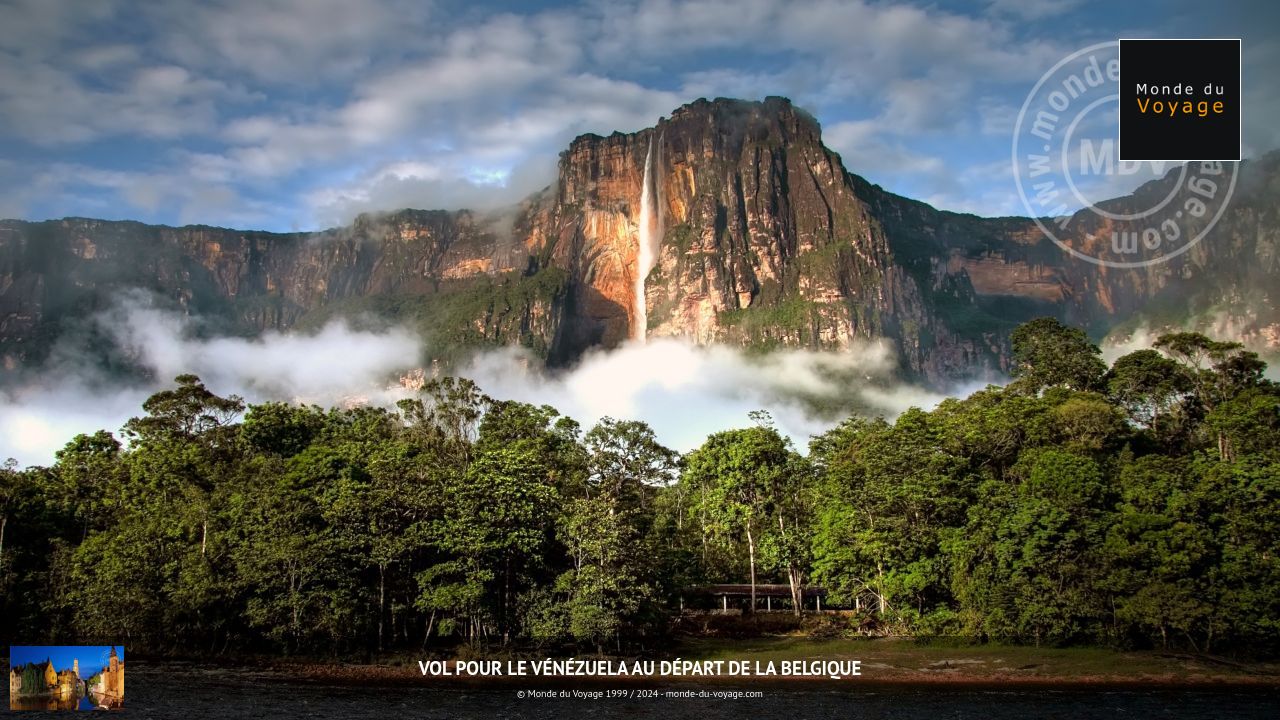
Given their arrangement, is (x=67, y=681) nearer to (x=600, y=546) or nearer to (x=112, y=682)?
(x=112, y=682)

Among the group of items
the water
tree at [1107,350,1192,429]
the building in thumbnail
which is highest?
tree at [1107,350,1192,429]

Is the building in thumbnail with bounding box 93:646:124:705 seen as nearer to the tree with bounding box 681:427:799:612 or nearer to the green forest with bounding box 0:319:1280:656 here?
Answer: the green forest with bounding box 0:319:1280:656

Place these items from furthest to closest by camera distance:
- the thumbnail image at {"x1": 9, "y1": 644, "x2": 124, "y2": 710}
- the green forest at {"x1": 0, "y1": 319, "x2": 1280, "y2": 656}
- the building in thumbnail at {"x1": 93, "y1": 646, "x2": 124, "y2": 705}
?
the green forest at {"x1": 0, "y1": 319, "x2": 1280, "y2": 656} → the building in thumbnail at {"x1": 93, "y1": 646, "x2": 124, "y2": 705} → the thumbnail image at {"x1": 9, "y1": 644, "x2": 124, "y2": 710}

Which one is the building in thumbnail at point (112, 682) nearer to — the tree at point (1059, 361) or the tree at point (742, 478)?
the tree at point (742, 478)

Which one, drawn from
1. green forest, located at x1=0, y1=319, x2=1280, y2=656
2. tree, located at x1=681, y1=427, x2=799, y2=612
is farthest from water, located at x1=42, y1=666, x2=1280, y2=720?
tree, located at x1=681, y1=427, x2=799, y2=612

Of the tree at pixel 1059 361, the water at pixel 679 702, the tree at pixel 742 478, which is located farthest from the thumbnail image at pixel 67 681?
the tree at pixel 1059 361

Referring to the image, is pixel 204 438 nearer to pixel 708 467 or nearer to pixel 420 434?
pixel 420 434

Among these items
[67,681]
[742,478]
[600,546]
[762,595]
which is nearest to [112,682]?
[67,681]
